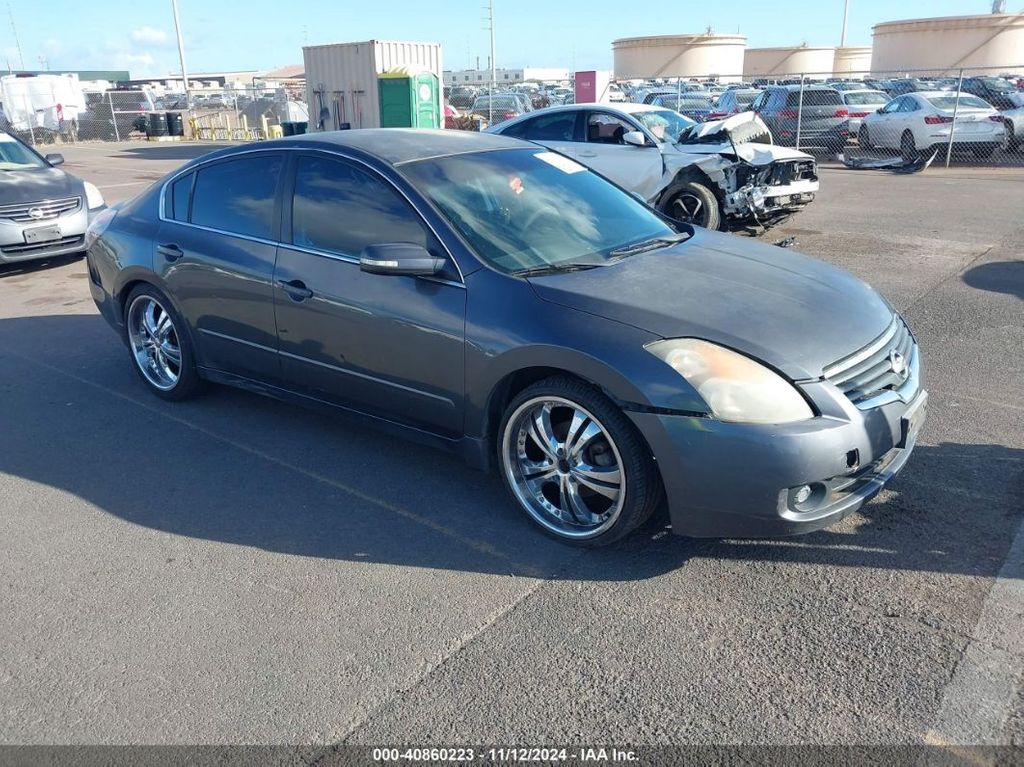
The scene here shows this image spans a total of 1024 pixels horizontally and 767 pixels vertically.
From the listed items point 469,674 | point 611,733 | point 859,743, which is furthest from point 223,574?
point 859,743

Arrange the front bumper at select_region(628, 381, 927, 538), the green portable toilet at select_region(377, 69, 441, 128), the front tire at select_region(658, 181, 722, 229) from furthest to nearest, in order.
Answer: the green portable toilet at select_region(377, 69, 441, 128) → the front tire at select_region(658, 181, 722, 229) → the front bumper at select_region(628, 381, 927, 538)

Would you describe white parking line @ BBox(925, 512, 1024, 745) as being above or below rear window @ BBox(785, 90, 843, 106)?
below

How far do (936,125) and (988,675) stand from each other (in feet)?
57.9

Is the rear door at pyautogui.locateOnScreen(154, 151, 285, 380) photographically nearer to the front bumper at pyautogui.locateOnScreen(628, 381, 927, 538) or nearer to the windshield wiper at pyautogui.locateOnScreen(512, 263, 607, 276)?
the windshield wiper at pyautogui.locateOnScreen(512, 263, 607, 276)

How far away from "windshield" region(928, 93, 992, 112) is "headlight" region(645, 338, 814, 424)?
1763 cm

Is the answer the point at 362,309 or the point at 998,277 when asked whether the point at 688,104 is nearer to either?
the point at 998,277

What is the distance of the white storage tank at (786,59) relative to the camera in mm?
61938

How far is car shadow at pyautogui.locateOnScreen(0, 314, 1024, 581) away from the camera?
3.50 meters

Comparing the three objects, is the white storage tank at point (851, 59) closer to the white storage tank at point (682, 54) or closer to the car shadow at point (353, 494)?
the white storage tank at point (682, 54)

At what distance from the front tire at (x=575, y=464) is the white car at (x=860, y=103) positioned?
62.5 ft

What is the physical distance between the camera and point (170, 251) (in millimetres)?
Answer: 5004

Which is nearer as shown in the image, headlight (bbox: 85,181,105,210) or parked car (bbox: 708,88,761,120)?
headlight (bbox: 85,181,105,210)

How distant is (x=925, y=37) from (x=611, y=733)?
190ft

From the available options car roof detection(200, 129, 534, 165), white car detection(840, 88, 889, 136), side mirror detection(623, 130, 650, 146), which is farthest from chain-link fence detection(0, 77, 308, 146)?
car roof detection(200, 129, 534, 165)
